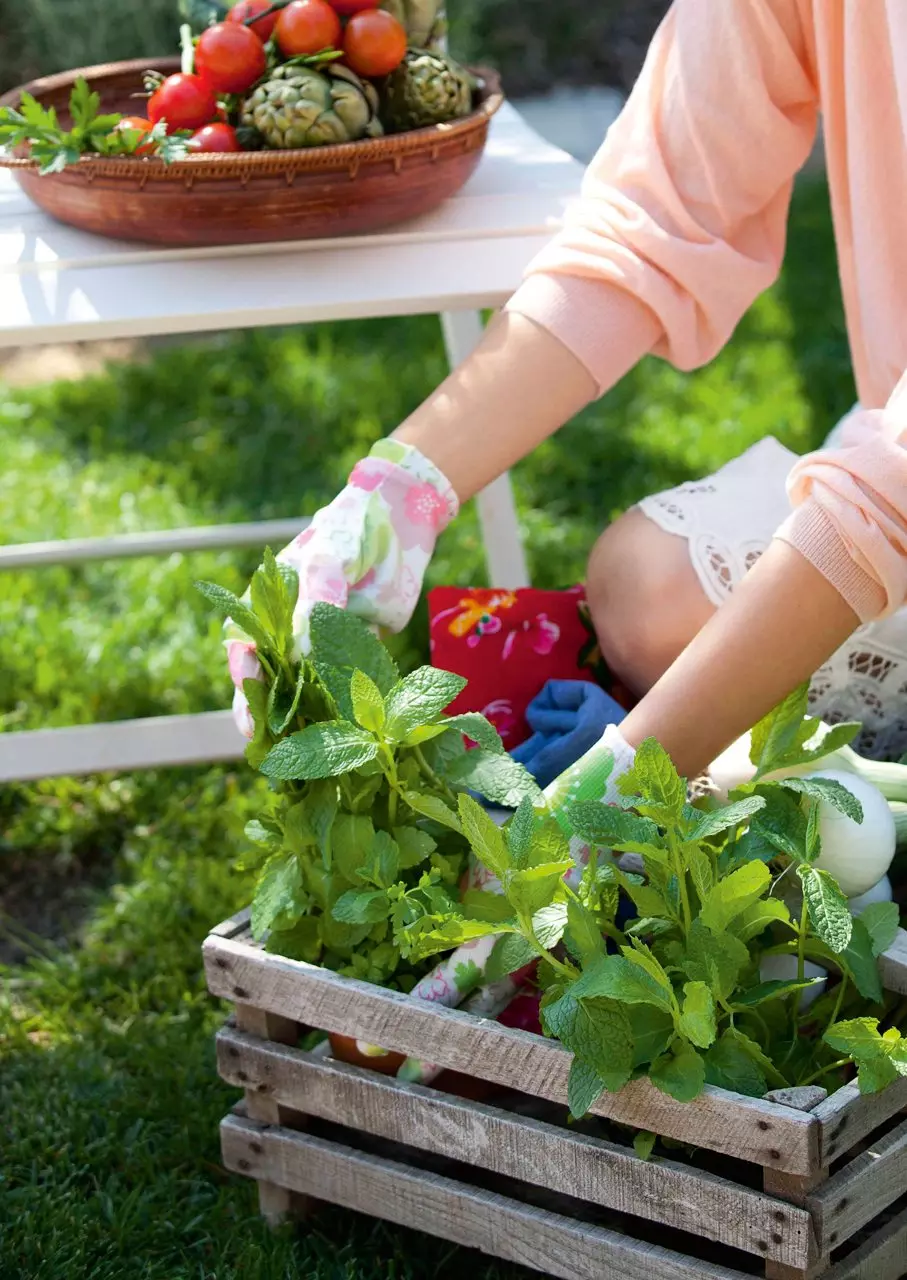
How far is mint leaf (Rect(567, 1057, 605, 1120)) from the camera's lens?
1.00 meters

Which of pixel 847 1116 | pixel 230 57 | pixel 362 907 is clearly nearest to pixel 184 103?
pixel 230 57

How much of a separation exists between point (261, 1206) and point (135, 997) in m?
0.36

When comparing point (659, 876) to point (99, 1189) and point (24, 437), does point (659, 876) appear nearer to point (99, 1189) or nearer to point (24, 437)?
point (99, 1189)

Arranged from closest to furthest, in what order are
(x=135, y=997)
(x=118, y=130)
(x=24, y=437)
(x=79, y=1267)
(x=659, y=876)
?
1. (x=659, y=876)
2. (x=79, y=1267)
3. (x=118, y=130)
4. (x=135, y=997)
5. (x=24, y=437)

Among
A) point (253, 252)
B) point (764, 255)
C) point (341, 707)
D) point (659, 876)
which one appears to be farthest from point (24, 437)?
point (659, 876)

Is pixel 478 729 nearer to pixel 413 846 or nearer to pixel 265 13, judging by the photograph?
pixel 413 846

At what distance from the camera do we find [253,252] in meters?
1.51

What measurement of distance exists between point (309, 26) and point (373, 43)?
2.3 inches

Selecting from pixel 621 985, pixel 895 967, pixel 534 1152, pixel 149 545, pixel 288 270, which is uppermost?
pixel 288 270

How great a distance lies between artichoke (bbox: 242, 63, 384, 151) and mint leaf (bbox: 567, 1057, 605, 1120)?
84 cm

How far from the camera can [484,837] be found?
3.42 ft

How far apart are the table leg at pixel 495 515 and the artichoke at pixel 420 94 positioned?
0.41 m

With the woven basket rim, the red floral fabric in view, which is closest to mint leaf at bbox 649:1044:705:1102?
the red floral fabric

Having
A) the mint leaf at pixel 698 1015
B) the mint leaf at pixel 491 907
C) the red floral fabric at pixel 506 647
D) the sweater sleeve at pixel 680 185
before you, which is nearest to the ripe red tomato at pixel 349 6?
the sweater sleeve at pixel 680 185
